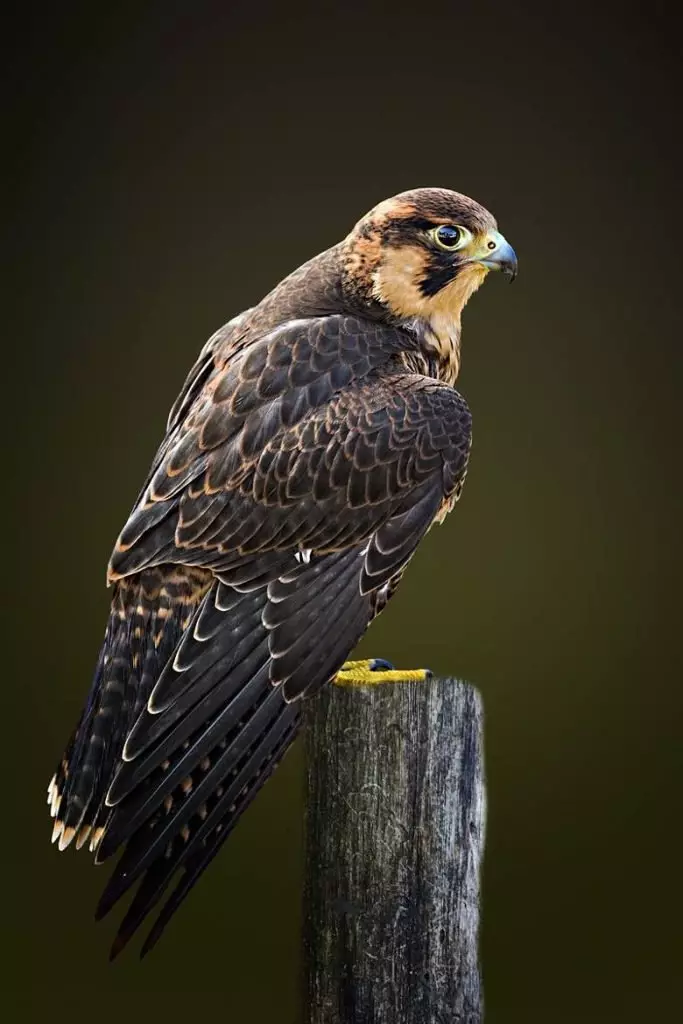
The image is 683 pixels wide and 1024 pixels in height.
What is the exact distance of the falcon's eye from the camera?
9.82ft

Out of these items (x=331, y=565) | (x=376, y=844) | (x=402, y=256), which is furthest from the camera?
(x=402, y=256)

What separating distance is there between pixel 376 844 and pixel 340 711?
0.87 feet

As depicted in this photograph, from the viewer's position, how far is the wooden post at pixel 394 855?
7.63 ft

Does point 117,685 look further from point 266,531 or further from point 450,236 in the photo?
point 450,236

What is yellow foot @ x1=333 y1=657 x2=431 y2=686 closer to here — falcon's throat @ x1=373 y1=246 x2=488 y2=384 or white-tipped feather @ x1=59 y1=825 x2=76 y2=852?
white-tipped feather @ x1=59 y1=825 x2=76 y2=852

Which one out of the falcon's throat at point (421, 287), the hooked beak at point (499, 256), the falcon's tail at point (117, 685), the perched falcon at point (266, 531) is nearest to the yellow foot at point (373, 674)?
the perched falcon at point (266, 531)

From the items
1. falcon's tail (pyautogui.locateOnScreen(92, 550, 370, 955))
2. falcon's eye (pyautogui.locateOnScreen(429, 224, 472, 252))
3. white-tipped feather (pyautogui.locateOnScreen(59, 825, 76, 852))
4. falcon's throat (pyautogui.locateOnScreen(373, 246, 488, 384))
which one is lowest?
white-tipped feather (pyautogui.locateOnScreen(59, 825, 76, 852))

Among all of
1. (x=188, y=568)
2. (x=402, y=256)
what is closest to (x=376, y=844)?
(x=188, y=568)

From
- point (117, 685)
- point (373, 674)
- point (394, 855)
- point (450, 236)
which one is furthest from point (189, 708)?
point (450, 236)

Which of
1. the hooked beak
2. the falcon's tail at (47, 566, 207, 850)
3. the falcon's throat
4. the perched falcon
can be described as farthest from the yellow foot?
the hooked beak

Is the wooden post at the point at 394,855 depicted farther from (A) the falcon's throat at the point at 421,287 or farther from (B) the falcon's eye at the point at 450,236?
(B) the falcon's eye at the point at 450,236

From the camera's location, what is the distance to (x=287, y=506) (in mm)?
2730

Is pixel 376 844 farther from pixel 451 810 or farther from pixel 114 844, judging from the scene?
pixel 114 844

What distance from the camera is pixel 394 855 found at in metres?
2.37
